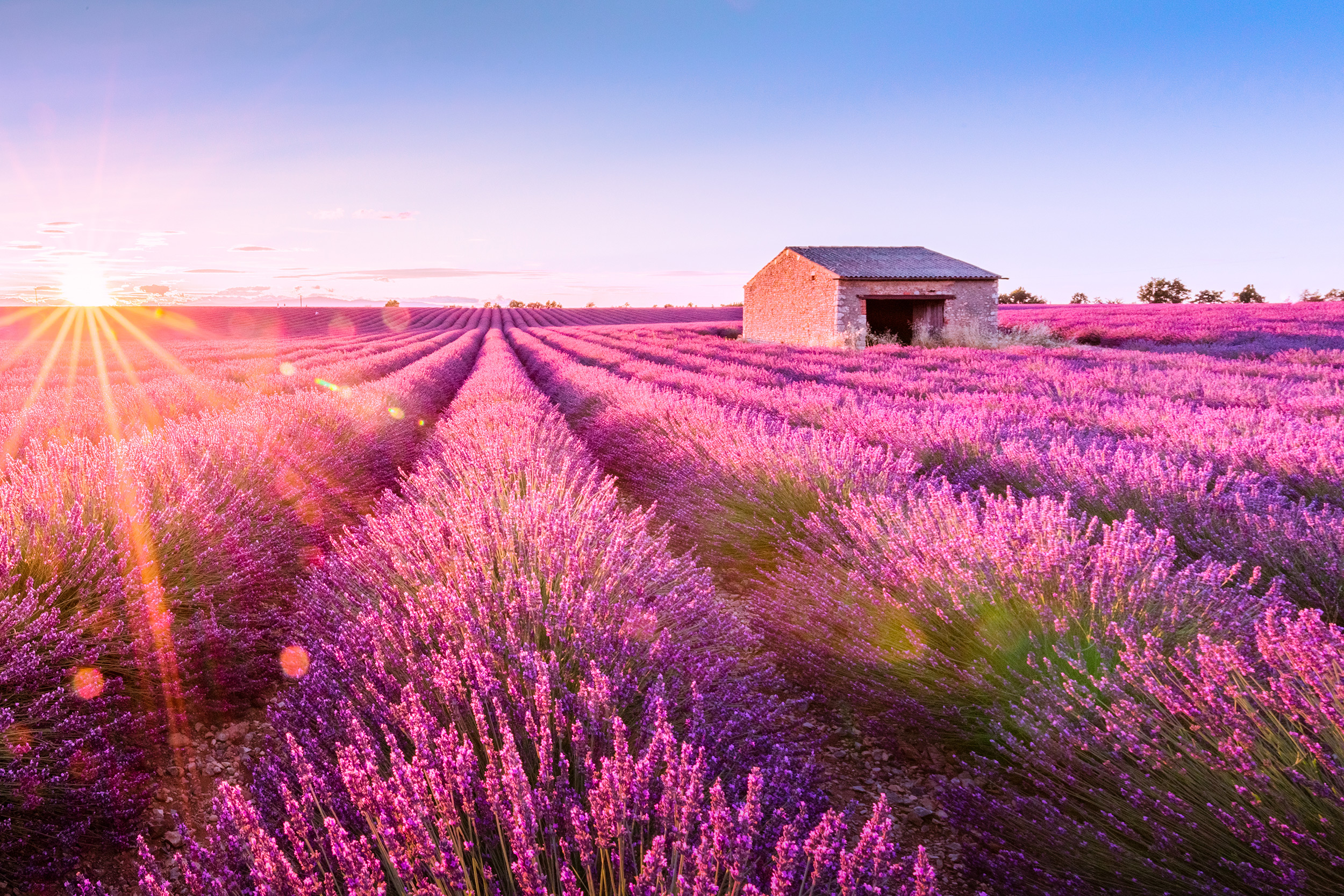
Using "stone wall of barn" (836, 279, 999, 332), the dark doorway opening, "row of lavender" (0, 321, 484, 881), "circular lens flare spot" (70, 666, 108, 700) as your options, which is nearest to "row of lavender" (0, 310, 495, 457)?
"row of lavender" (0, 321, 484, 881)

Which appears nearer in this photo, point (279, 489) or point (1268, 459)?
point (1268, 459)

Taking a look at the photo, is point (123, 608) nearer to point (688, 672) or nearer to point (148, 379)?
point (688, 672)

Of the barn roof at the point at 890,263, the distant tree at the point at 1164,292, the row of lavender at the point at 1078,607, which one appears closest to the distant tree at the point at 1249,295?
the distant tree at the point at 1164,292

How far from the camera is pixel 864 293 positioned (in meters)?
18.9

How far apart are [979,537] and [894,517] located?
420 mm

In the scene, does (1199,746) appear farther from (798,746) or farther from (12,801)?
(12,801)

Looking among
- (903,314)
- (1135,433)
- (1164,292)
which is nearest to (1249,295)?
(1164,292)

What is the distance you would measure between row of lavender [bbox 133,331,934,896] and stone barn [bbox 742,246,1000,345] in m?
17.5

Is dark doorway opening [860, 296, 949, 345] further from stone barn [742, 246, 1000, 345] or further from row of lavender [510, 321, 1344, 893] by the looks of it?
row of lavender [510, 321, 1344, 893]

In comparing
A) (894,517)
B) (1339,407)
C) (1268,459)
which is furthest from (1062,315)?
(894,517)

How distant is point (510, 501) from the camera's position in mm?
2715

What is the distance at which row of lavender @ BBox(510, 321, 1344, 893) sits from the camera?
53.3 inches

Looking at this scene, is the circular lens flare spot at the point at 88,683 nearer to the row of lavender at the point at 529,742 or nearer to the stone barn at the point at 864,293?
the row of lavender at the point at 529,742

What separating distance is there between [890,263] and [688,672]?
21.8 m
